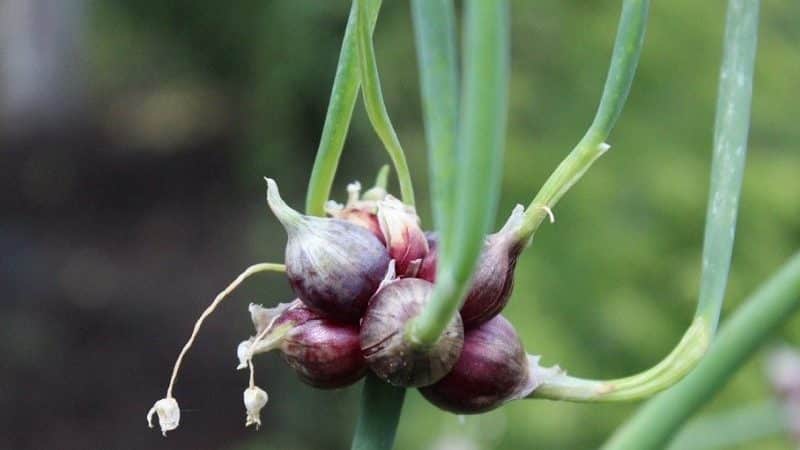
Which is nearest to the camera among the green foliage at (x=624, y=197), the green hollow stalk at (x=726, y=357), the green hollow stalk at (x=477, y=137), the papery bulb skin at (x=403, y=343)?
the green hollow stalk at (x=477, y=137)

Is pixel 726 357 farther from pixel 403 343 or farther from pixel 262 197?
pixel 262 197

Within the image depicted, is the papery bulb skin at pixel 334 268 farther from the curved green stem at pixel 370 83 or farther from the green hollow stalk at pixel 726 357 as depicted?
the green hollow stalk at pixel 726 357

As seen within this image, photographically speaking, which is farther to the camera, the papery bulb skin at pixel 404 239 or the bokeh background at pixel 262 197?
the bokeh background at pixel 262 197

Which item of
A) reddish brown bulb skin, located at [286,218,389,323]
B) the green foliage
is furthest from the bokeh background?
reddish brown bulb skin, located at [286,218,389,323]

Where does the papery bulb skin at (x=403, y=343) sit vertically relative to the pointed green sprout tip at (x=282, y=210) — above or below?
below

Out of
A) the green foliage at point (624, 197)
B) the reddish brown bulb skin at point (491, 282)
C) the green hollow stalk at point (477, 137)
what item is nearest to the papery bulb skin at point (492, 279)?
the reddish brown bulb skin at point (491, 282)

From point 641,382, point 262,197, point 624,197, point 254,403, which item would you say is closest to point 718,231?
point 641,382

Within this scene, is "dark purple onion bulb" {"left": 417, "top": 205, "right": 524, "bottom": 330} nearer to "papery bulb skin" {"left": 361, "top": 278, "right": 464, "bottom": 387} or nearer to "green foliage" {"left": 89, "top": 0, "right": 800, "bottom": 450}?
"papery bulb skin" {"left": 361, "top": 278, "right": 464, "bottom": 387}
